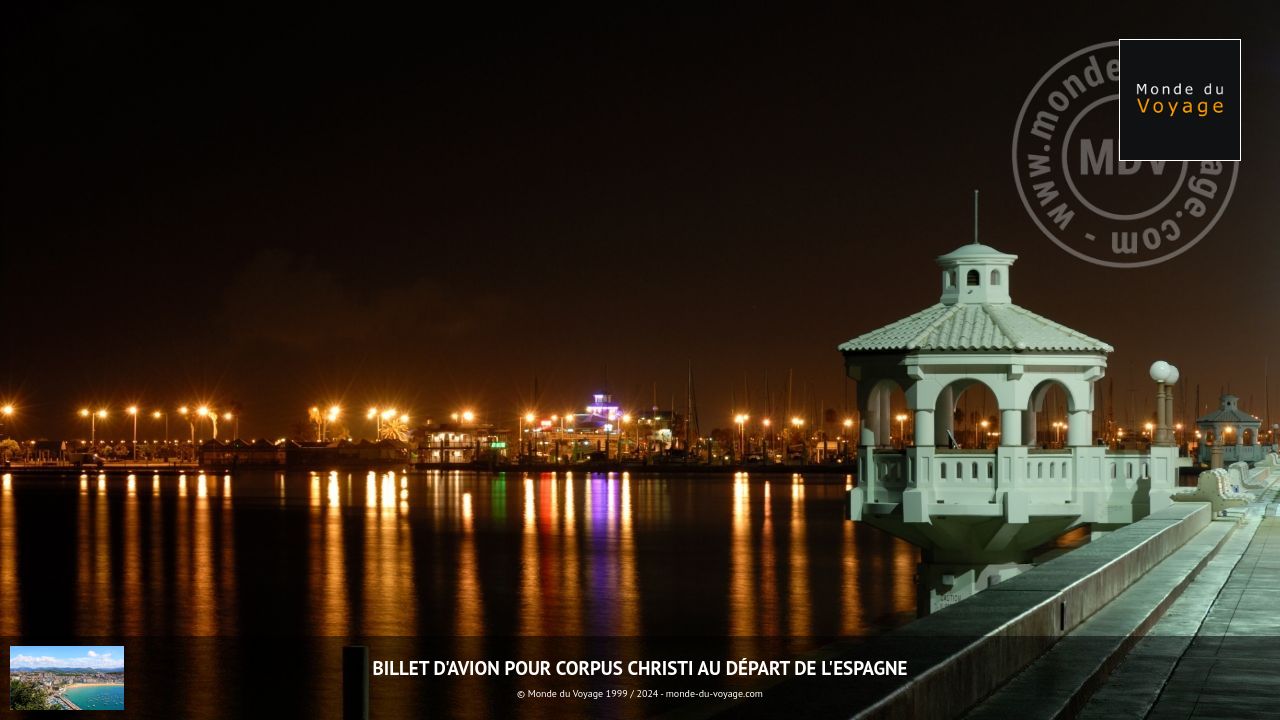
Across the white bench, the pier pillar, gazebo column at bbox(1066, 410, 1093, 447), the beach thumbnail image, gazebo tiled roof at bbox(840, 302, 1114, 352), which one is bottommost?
the beach thumbnail image

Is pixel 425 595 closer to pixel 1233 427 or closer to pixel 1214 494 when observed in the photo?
pixel 1214 494

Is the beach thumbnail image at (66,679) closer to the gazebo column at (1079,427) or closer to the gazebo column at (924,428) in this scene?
the gazebo column at (924,428)

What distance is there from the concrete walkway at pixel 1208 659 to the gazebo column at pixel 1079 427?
28.0 ft

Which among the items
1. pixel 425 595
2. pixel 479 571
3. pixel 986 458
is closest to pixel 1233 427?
pixel 479 571

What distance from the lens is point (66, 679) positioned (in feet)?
113

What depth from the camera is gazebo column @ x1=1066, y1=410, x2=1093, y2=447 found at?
28.4 metres

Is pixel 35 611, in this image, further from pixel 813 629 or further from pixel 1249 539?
pixel 1249 539

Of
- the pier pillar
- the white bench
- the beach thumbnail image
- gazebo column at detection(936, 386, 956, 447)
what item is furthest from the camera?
gazebo column at detection(936, 386, 956, 447)

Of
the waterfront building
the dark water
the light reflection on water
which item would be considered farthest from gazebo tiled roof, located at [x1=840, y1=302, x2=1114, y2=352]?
the waterfront building

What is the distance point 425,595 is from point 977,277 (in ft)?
118

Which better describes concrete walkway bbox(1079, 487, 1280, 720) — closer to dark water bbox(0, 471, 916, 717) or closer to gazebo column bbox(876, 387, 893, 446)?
gazebo column bbox(876, 387, 893, 446)

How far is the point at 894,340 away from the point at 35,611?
134 ft

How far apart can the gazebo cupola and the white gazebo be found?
2cm

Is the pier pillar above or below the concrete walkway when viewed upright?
below
